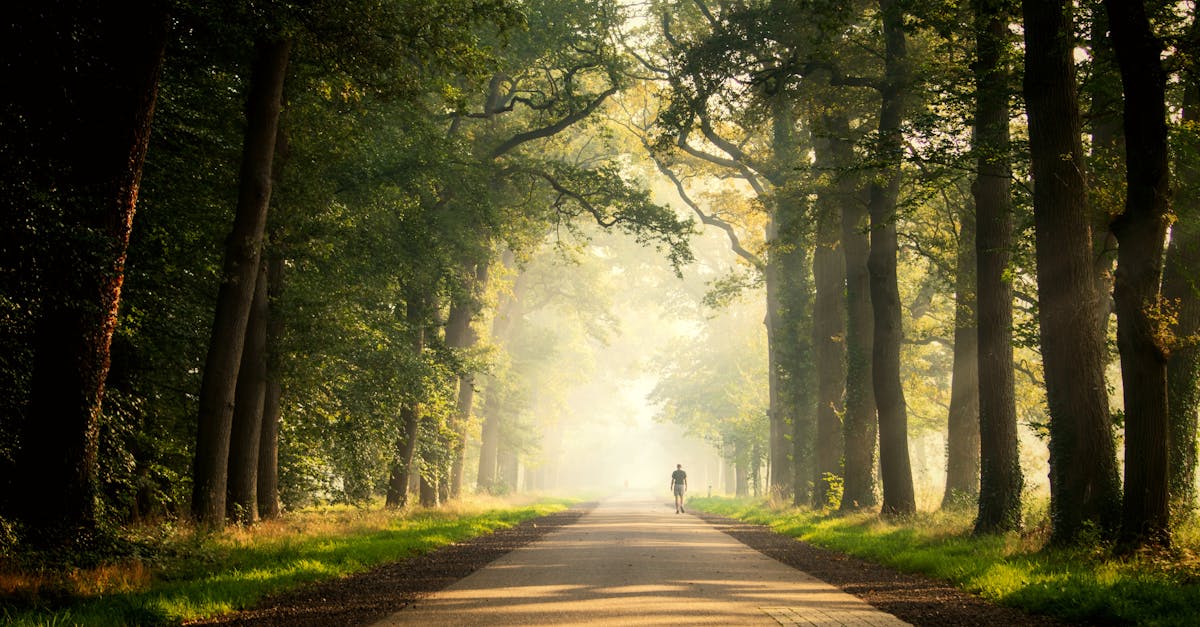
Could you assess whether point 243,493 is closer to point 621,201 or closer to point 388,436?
point 388,436

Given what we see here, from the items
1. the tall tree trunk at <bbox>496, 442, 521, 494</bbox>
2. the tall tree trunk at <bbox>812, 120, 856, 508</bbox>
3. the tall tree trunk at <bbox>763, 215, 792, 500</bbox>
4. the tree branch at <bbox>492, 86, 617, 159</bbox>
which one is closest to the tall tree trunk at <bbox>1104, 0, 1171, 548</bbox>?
the tall tree trunk at <bbox>812, 120, 856, 508</bbox>

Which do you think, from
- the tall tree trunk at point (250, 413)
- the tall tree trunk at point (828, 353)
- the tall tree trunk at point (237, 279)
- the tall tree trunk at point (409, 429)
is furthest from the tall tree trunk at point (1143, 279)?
the tall tree trunk at point (409, 429)

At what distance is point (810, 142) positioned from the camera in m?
25.2

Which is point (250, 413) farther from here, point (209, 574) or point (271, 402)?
point (209, 574)

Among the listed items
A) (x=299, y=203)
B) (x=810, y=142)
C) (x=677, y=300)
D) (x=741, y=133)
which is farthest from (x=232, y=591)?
(x=677, y=300)

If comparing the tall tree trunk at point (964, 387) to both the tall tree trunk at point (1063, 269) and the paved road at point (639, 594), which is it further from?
the paved road at point (639, 594)

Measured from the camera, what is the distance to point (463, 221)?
70.8 ft

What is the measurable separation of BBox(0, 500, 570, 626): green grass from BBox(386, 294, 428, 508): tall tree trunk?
548 centimetres

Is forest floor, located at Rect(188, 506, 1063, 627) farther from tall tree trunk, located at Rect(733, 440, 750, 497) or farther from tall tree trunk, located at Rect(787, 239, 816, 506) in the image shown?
tall tree trunk, located at Rect(733, 440, 750, 497)

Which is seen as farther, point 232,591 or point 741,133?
point 741,133

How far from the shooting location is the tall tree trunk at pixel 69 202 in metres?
8.89

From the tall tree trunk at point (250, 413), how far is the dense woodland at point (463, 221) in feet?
0.20

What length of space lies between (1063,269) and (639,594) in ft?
23.1

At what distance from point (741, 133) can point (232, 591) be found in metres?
23.9
